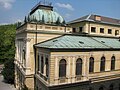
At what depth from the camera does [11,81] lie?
4716 cm

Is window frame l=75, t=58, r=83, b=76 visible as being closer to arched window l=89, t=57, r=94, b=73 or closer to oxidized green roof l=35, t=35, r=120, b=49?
A: oxidized green roof l=35, t=35, r=120, b=49

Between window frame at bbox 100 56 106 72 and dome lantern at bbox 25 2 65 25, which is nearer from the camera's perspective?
window frame at bbox 100 56 106 72

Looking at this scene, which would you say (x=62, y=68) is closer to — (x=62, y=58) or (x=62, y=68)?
(x=62, y=68)

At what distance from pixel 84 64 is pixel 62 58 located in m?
3.86

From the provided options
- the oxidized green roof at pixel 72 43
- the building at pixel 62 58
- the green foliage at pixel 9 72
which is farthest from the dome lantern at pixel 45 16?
the green foliage at pixel 9 72

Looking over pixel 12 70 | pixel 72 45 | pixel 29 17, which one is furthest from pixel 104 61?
pixel 12 70

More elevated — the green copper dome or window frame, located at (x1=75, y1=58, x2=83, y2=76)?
the green copper dome

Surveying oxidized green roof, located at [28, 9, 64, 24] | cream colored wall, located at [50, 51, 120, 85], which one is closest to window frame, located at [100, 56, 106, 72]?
cream colored wall, located at [50, 51, 120, 85]

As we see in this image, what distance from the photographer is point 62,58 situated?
22.2m

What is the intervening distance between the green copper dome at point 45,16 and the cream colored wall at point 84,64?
27.7 feet

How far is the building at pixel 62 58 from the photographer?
22.1 metres

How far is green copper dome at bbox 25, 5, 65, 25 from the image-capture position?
99.2ft

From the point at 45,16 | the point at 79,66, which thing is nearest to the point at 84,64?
the point at 79,66

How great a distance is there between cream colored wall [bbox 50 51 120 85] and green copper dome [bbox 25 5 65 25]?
8.44m
